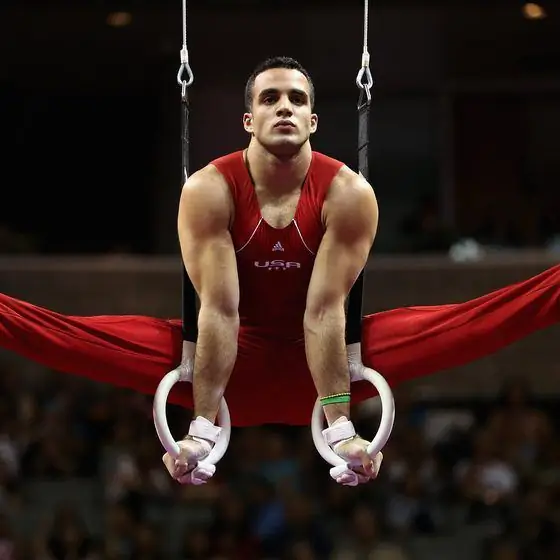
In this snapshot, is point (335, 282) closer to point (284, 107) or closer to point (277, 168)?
point (277, 168)

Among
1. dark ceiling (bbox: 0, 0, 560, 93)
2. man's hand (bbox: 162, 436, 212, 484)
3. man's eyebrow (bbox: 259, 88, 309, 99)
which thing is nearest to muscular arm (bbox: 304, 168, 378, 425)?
man's eyebrow (bbox: 259, 88, 309, 99)

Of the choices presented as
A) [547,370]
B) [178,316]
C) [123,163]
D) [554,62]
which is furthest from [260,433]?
[554,62]

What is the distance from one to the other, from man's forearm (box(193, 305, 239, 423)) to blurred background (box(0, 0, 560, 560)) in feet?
11.5

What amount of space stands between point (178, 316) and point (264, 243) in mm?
4416

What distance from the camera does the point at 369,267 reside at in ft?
32.3

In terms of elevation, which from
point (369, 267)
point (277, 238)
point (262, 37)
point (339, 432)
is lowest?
point (339, 432)

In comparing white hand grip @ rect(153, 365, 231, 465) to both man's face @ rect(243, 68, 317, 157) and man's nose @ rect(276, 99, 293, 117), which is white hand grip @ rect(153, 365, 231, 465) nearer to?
man's face @ rect(243, 68, 317, 157)

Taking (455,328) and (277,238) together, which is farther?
(455,328)

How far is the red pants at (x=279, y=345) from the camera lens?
548 centimetres

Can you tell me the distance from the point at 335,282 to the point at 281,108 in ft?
2.17

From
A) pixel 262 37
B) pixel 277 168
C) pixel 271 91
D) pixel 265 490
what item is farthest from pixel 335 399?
pixel 262 37

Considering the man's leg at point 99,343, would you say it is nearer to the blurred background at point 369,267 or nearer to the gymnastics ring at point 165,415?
the gymnastics ring at point 165,415

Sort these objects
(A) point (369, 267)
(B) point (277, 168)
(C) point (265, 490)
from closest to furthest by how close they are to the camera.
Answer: (B) point (277, 168) < (C) point (265, 490) < (A) point (369, 267)

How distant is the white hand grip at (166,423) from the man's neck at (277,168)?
762 mm
